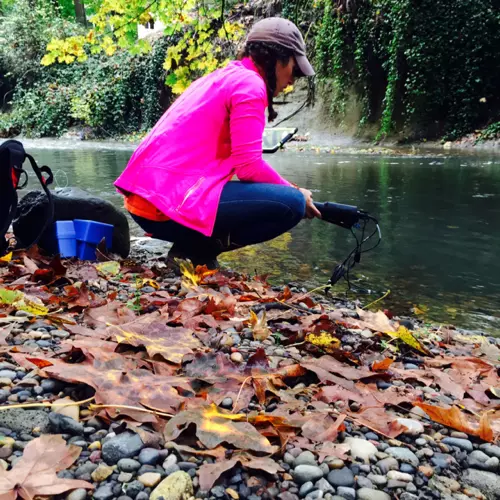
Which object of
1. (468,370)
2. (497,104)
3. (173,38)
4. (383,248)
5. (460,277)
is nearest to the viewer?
(468,370)

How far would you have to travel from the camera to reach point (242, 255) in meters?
4.05

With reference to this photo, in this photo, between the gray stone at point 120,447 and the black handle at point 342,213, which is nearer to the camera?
the gray stone at point 120,447

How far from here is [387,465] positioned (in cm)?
112

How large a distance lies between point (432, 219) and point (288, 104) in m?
12.3

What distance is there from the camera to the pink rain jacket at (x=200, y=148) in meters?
2.62

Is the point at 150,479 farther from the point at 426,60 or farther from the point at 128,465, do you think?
the point at 426,60

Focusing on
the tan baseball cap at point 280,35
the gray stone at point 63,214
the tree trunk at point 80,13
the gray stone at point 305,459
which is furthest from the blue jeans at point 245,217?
the tree trunk at point 80,13

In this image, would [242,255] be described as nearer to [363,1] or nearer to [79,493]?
[79,493]

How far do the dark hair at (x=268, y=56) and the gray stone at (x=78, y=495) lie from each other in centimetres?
239

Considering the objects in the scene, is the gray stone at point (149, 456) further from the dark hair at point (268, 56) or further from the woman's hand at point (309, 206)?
the dark hair at point (268, 56)

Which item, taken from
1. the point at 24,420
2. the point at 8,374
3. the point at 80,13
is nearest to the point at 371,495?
the point at 24,420

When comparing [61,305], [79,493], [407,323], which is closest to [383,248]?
[407,323]

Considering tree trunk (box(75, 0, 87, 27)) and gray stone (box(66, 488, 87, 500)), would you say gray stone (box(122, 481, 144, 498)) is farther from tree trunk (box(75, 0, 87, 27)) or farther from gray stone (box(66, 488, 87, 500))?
tree trunk (box(75, 0, 87, 27))

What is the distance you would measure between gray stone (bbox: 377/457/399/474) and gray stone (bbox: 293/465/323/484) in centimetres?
15
